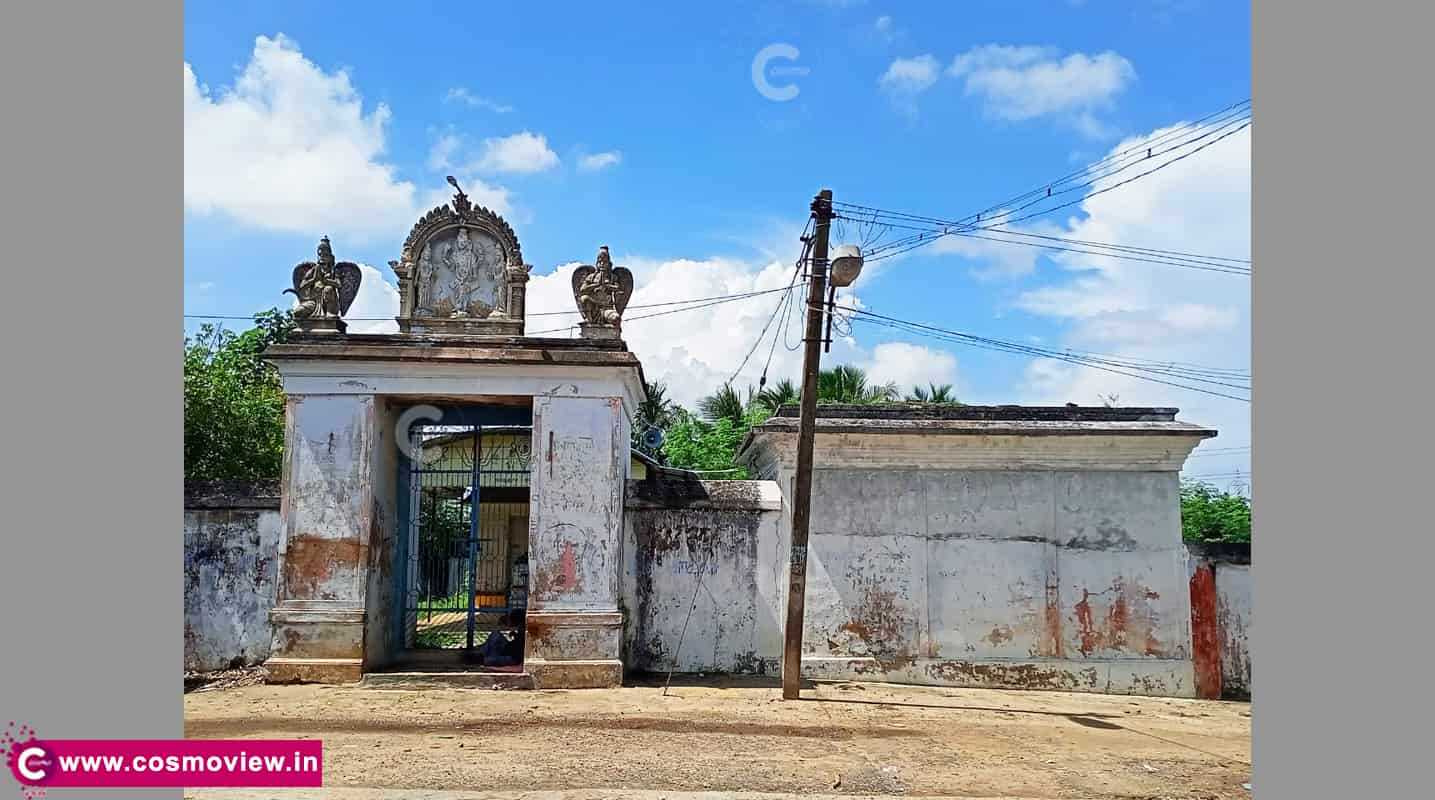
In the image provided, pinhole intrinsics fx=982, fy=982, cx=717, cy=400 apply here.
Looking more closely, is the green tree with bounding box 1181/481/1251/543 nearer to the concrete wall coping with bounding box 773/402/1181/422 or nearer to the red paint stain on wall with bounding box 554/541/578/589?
the concrete wall coping with bounding box 773/402/1181/422

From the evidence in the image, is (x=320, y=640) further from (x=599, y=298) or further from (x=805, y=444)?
(x=805, y=444)

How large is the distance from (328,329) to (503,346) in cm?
212

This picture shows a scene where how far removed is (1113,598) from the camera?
12.2 m

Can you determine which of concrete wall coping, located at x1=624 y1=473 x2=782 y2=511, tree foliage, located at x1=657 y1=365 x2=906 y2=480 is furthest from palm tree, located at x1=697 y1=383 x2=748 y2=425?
concrete wall coping, located at x1=624 y1=473 x2=782 y2=511

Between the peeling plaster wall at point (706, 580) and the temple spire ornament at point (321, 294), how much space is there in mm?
4206

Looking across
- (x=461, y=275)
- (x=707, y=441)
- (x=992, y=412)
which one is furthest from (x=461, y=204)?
(x=707, y=441)

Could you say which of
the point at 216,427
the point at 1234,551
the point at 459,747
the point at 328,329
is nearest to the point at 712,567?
the point at 459,747

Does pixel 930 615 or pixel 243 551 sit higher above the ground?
pixel 243 551

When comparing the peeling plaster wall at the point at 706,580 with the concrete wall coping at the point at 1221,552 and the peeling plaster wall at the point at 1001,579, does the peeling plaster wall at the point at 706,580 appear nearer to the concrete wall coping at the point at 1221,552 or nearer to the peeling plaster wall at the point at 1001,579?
the peeling plaster wall at the point at 1001,579

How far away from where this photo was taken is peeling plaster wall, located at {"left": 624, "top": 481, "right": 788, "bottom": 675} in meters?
12.3

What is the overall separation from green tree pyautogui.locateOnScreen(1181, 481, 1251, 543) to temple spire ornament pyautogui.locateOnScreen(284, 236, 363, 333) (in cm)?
1918
